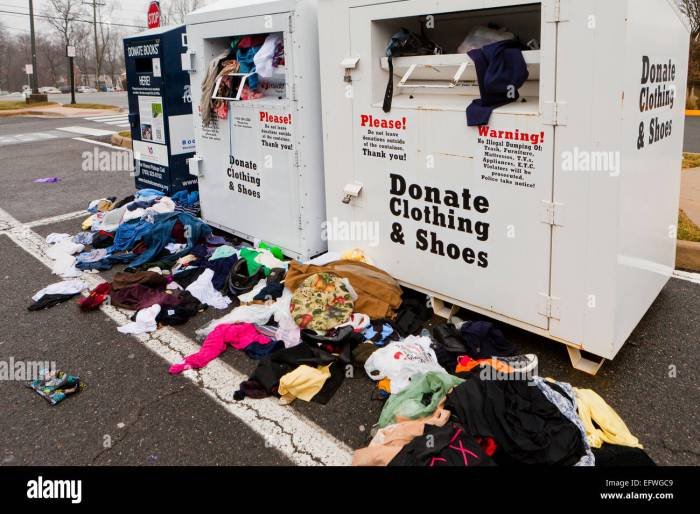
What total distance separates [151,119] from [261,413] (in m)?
4.77

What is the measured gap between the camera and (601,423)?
2.97 meters

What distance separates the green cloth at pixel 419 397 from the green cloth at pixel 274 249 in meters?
2.32

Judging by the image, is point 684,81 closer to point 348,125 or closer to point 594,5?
point 594,5

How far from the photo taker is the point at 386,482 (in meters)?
2.57

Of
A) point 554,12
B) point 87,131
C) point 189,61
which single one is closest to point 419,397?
point 554,12

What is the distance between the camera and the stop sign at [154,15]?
7.85m

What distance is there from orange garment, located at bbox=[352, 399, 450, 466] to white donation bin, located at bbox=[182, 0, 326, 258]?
7.91ft

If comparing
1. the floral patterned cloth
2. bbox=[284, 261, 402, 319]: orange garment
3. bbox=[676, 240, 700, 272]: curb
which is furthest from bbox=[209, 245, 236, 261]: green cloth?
bbox=[676, 240, 700, 272]: curb

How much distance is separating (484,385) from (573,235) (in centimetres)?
99

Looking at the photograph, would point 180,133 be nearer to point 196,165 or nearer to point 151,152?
point 151,152

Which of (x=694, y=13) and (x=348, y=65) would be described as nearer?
(x=348, y=65)

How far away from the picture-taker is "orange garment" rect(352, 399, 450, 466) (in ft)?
8.81

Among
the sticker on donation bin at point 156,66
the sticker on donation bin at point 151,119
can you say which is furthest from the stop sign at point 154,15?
the sticker on donation bin at point 156,66

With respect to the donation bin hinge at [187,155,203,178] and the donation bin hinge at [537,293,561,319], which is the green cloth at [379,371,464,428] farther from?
the donation bin hinge at [187,155,203,178]
